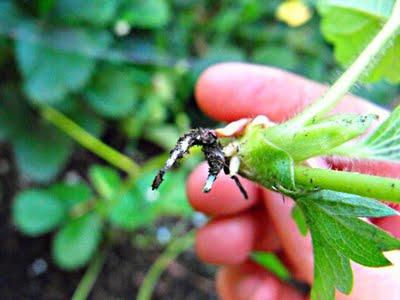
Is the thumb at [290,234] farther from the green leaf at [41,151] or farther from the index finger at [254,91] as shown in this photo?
the green leaf at [41,151]

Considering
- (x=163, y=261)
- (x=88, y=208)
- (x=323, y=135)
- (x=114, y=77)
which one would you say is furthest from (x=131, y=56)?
(x=323, y=135)

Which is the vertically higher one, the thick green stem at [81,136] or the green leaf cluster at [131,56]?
the green leaf cluster at [131,56]

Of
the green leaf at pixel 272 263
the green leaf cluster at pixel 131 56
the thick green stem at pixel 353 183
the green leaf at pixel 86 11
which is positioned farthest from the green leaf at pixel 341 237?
the green leaf at pixel 86 11

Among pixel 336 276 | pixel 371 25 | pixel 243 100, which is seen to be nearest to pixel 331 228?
pixel 336 276

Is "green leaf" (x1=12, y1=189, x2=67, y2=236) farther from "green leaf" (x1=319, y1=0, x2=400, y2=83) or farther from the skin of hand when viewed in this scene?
"green leaf" (x1=319, y1=0, x2=400, y2=83)

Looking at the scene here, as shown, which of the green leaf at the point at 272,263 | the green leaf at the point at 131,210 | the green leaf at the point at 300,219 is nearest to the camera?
the green leaf at the point at 300,219

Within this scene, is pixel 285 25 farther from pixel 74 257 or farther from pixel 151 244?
pixel 74 257
